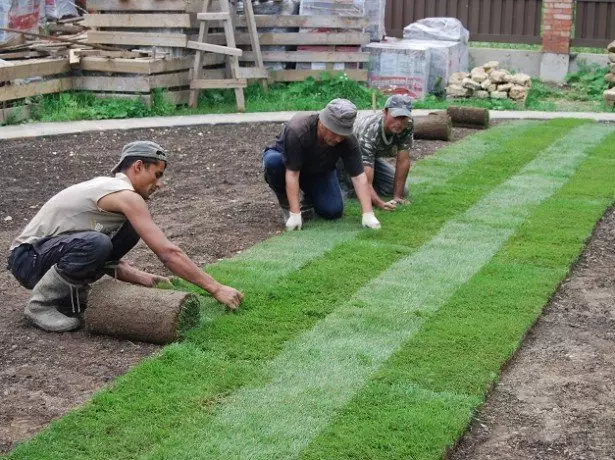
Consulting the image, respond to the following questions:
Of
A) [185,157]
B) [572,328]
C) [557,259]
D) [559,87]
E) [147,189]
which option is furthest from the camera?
[559,87]

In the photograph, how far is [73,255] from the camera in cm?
552

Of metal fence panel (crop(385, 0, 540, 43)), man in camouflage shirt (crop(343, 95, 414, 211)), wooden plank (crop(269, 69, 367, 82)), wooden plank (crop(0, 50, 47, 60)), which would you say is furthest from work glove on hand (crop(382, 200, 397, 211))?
metal fence panel (crop(385, 0, 540, 43))

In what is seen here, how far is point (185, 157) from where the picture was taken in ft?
36.4

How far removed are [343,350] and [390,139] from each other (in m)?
3.37

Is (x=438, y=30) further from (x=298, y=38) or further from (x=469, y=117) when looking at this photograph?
(x=469, y=117)

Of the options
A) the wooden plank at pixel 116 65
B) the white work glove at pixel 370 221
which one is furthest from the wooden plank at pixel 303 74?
the white work glove at pixel 370 221

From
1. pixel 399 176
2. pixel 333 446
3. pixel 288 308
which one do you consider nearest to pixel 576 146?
pixel 399 176

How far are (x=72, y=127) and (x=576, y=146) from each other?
599 centimetres

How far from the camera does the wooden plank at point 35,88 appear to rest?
42.5 feet

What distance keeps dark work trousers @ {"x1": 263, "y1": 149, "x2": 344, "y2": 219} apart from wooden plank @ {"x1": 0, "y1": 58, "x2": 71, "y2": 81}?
19.9ft

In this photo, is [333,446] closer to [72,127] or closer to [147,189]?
[147,189]

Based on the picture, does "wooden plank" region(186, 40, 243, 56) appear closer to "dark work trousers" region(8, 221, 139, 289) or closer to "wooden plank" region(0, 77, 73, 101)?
"wooden plank" region(0, 77, 73, 101)

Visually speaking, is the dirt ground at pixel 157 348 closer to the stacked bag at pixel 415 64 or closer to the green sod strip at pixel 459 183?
the green sod strip at pixel 459 183

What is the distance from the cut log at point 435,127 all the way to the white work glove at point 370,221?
4685 millimetres
